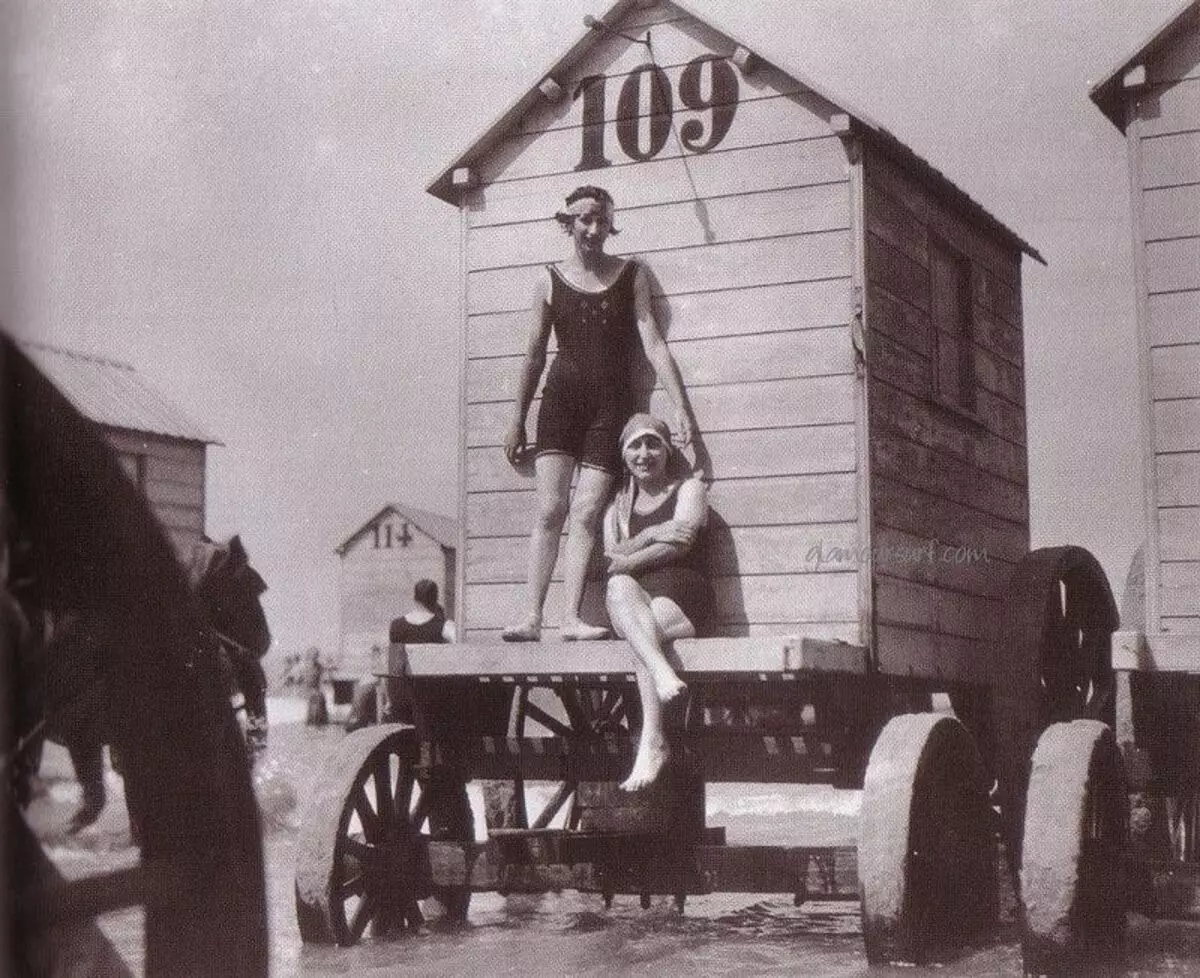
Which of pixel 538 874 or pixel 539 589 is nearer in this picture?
pixel 538 874

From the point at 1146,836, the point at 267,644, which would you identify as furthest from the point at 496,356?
the point at 1146,836

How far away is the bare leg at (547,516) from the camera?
690cm

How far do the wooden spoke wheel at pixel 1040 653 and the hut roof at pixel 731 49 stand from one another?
1.99 m

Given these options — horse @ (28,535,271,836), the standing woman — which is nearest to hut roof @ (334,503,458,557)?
the standing woman

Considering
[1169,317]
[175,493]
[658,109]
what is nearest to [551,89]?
[658,109]

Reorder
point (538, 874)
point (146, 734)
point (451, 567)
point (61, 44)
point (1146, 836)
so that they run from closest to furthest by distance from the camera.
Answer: point (146, 734), point (61, 44), point (538, 874), point (1146, 836), point (451, 567)

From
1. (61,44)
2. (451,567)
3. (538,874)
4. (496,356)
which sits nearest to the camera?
(61,44)

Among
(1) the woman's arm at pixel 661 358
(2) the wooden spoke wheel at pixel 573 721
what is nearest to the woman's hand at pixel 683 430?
(1) the woman's arm at pixel 661 358

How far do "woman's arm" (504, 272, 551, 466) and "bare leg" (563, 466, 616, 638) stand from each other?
0.48 meters

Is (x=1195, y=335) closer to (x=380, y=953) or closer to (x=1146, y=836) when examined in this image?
(x=1146, y=836)

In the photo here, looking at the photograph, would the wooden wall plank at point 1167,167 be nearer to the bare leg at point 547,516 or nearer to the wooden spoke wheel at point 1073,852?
the wooden spoke wheel at point 1073,852

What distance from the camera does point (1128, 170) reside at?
6797 mm

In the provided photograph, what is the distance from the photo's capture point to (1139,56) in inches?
265

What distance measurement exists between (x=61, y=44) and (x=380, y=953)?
3.67 metres
